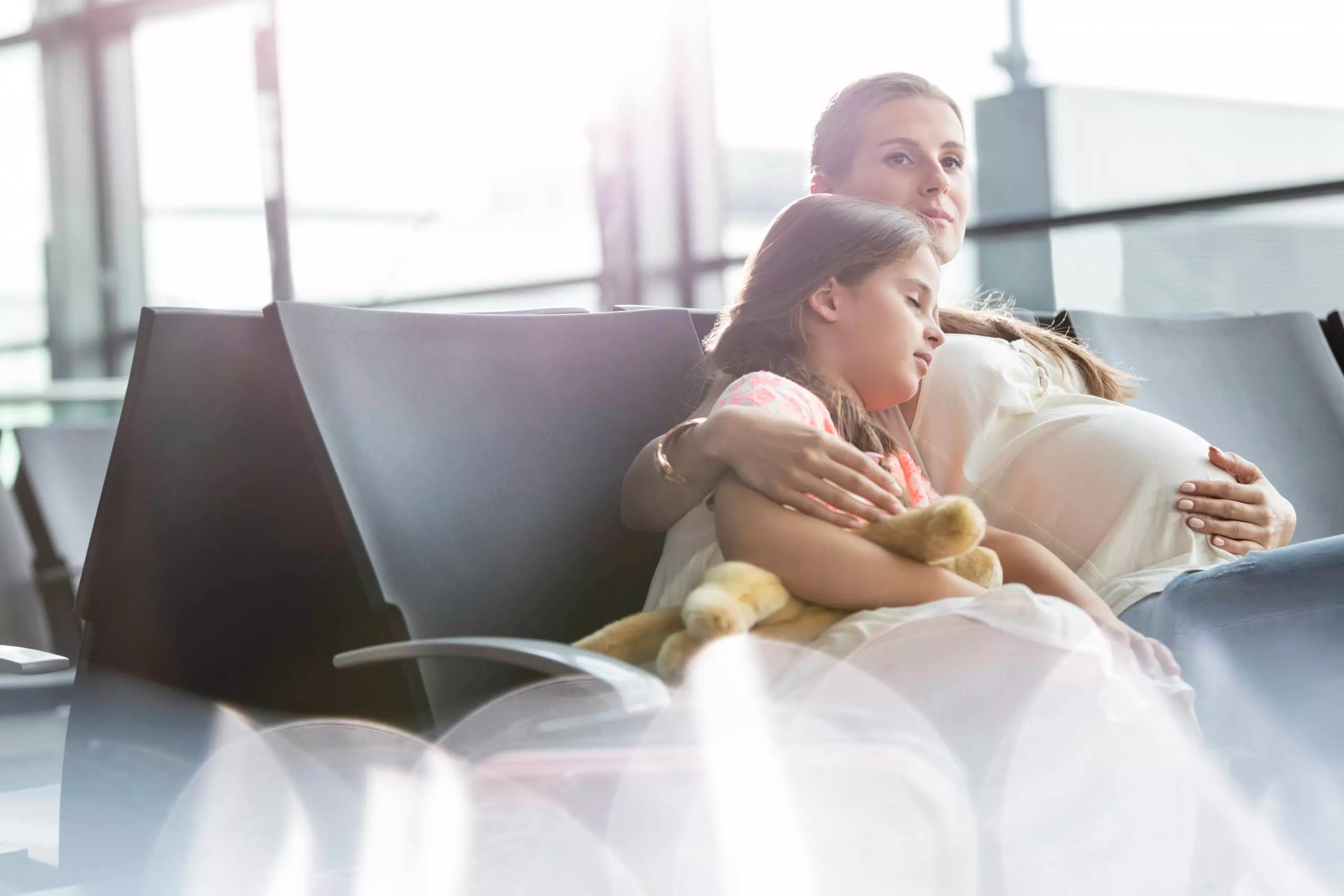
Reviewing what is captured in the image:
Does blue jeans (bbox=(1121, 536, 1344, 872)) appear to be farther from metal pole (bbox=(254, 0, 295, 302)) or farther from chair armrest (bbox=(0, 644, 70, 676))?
metal pole (bbox=(254, 0, 295, 302))

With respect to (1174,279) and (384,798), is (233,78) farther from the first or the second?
(384,798)

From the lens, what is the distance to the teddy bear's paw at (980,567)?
1139 millimetres

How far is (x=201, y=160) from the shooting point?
19.5 feet

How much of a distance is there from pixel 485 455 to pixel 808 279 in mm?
368

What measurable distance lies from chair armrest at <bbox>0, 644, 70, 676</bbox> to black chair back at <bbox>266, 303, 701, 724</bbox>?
0.27m

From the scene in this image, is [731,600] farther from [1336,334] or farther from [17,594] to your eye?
[1336,334]

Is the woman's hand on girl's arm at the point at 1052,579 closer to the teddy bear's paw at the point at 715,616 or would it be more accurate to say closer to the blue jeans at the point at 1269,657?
the blue jeans at the point at 1269,657

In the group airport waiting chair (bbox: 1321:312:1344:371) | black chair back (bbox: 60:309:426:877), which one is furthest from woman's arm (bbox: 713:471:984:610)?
airport waiting chair (bbox: 1321:312:1344:371)

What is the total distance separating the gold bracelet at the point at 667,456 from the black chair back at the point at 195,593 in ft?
0.98

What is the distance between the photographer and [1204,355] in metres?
2.09

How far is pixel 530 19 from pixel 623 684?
4.61 metres

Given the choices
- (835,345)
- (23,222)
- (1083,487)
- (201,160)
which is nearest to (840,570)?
(835,345)

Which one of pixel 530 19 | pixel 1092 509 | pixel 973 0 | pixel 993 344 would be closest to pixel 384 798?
pixel 1092 509

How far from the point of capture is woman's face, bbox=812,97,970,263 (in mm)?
1668
